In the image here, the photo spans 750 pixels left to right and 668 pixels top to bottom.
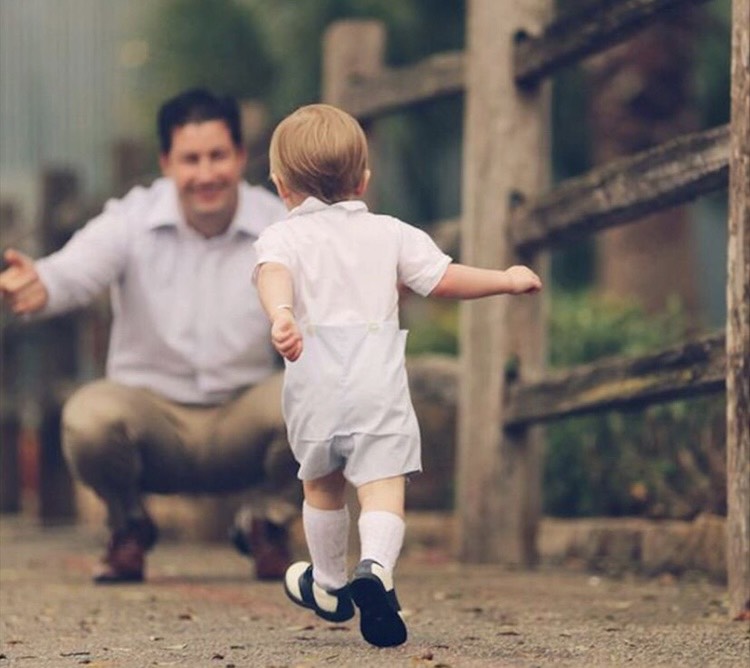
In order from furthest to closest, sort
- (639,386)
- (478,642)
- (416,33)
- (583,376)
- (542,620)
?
(416,33)
(583,376)
(639,386)
(542,620)
(478,642)

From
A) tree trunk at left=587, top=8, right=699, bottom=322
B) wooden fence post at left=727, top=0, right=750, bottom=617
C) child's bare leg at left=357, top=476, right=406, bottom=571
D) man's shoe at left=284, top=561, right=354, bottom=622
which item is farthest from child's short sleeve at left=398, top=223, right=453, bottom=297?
tree trunk at left=587, top=8, right=699, bottom=322

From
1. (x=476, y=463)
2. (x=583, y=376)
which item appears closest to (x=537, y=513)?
(x=476, y=463)

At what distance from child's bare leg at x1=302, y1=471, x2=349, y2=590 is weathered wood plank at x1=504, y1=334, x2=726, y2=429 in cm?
115

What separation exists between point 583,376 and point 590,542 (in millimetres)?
1073

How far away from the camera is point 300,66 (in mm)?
15344

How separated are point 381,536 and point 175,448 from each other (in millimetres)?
2232

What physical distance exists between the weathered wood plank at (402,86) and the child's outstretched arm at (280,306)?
2.60m

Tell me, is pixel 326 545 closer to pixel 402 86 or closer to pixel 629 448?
pixel 402 86

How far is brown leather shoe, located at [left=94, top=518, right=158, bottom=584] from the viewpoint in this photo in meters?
6.45

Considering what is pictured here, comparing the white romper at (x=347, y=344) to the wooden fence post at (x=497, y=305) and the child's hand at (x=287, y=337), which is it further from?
the wooden fence post at (x=497, y=305)

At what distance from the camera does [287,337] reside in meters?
4.48

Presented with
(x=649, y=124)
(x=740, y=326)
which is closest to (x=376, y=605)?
(x=740, y=326)

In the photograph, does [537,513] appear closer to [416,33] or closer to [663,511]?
[663,511]

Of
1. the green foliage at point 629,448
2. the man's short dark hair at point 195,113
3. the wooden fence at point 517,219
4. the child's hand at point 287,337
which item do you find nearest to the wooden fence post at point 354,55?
the wooden fence at point 517,219
